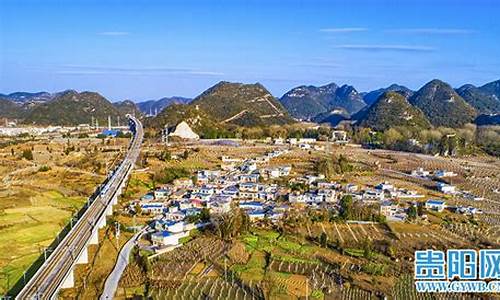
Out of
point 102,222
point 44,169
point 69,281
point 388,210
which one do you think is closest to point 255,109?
point 44,169

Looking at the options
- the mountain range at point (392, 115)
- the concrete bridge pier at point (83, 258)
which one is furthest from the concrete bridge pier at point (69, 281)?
the mountain range at point (392, 115)

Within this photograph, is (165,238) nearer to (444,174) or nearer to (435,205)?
(435,205)

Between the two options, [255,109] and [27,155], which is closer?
[27,155]

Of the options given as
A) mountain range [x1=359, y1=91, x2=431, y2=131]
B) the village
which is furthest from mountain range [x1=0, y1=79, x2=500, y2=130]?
the village

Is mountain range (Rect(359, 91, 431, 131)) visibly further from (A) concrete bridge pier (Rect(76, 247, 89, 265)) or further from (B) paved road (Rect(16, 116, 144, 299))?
(A) concrete bridge pier (Rect(76, 247, 89, 265))

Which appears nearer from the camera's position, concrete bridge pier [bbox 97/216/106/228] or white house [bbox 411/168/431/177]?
concrete bridge pier [bbox 97/216/106/228]

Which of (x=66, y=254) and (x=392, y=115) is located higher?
(x=392, y=115)
